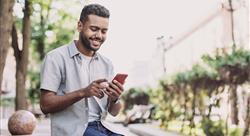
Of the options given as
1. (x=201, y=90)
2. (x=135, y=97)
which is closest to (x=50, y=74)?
(x=201, y=90)

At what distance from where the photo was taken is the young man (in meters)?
2.23

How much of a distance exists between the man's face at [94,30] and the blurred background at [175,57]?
301mm

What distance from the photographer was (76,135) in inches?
89.2

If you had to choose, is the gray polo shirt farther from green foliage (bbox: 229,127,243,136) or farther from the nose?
green foliage (bbox: 229,127,243,136)

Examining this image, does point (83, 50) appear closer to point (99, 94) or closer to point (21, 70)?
point (99, 94)

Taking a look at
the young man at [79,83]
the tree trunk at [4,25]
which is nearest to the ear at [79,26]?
A: the young man at [79,83]

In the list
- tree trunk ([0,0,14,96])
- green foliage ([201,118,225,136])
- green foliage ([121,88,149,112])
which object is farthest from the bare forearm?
green foliage ([121,88,149,112])

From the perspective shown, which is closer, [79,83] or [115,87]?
[115,87]

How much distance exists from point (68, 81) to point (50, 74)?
0.29ft

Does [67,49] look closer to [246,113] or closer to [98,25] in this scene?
[98,25]

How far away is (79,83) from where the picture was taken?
2326 millimetres

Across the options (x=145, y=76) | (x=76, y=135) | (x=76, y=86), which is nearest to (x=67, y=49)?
(x=76, y=86)

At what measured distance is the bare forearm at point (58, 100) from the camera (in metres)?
2.17

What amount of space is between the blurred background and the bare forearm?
0.43 m
